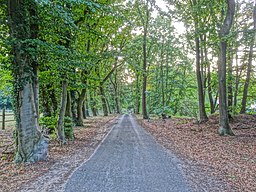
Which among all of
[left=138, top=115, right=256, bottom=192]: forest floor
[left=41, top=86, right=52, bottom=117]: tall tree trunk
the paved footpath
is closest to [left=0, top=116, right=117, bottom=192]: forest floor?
the paved footpath

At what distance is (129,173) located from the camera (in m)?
5.73

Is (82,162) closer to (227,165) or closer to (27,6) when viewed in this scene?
(227,165)

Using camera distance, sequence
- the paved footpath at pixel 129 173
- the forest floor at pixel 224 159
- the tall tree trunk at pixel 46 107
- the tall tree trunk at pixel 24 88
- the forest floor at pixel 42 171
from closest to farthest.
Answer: the paved footpath at pixel 129 173 < the forest floor at pixel 42 171 < the forest floor at pixel 224 159 < the tall tree trunk at pixel 24 88 < the tall tree trunk at pixel 46 107

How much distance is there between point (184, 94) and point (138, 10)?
495 inches

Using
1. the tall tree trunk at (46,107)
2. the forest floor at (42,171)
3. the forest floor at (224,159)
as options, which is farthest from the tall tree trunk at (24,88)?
the tall tree trunk at (46,107)

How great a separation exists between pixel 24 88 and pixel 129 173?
3889 mm

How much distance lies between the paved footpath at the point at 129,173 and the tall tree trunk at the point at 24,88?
1714mm

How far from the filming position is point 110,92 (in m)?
42.2

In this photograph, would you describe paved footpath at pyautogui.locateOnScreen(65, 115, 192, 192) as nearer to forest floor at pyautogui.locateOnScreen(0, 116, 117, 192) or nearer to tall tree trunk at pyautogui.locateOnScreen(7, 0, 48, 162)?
forest floor at pyautogui.locateOnScreen(0, 116, 117, 192)

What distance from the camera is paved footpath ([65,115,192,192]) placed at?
4770 millimetres

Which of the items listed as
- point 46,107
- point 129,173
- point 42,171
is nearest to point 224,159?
point 129,173

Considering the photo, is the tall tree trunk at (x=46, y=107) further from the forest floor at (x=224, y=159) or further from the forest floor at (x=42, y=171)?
the forest floor at (x=224, y=159)

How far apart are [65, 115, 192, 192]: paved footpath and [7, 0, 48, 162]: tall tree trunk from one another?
1.71 meters

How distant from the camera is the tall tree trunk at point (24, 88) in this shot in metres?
6.55
